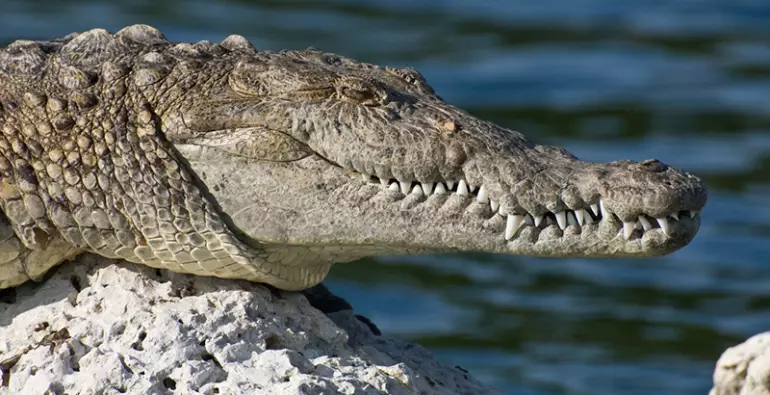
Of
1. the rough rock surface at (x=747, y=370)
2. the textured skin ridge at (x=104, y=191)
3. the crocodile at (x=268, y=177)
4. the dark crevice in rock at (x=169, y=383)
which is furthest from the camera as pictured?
the rough rock surface at (x=747, y=370)

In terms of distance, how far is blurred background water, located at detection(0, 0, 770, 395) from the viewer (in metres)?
8.05

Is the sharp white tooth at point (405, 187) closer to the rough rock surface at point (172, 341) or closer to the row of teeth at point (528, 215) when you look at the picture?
the row of teeth at point (528, 215)

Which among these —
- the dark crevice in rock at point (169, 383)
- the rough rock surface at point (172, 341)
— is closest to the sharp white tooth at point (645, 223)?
the rough rock surface at point (172, 341)

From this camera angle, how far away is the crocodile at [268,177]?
11.7 feet

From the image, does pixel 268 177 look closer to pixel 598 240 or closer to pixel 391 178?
pixel 391 178

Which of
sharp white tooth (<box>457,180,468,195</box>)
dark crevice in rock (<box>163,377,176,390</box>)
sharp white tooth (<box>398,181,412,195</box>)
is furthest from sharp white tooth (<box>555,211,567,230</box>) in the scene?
dark crevice in rock (<box>163,377,176,390</box>)

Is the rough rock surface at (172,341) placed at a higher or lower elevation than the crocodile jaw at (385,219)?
lower

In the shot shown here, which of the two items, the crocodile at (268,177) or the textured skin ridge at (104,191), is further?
the textured skin ridge at (104,191)

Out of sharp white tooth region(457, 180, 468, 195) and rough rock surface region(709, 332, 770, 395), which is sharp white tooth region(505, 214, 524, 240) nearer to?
sharp white tooth region(457, 180, 468, 195)

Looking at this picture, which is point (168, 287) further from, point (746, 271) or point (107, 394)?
point (746, 271)

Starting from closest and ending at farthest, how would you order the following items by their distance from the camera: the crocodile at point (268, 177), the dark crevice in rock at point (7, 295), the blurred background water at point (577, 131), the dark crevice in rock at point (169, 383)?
the dark crevice in rock at point (169, 383) < the crocodile at point (268, 177) < the dark crevice in rock at point (7, 295) < the blurred background water at point (577, 131)

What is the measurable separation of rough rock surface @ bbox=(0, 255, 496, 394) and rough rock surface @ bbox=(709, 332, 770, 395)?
103 centimetres

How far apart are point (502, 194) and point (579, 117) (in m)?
7.38

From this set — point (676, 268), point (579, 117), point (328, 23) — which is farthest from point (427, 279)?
point (328, 23)
